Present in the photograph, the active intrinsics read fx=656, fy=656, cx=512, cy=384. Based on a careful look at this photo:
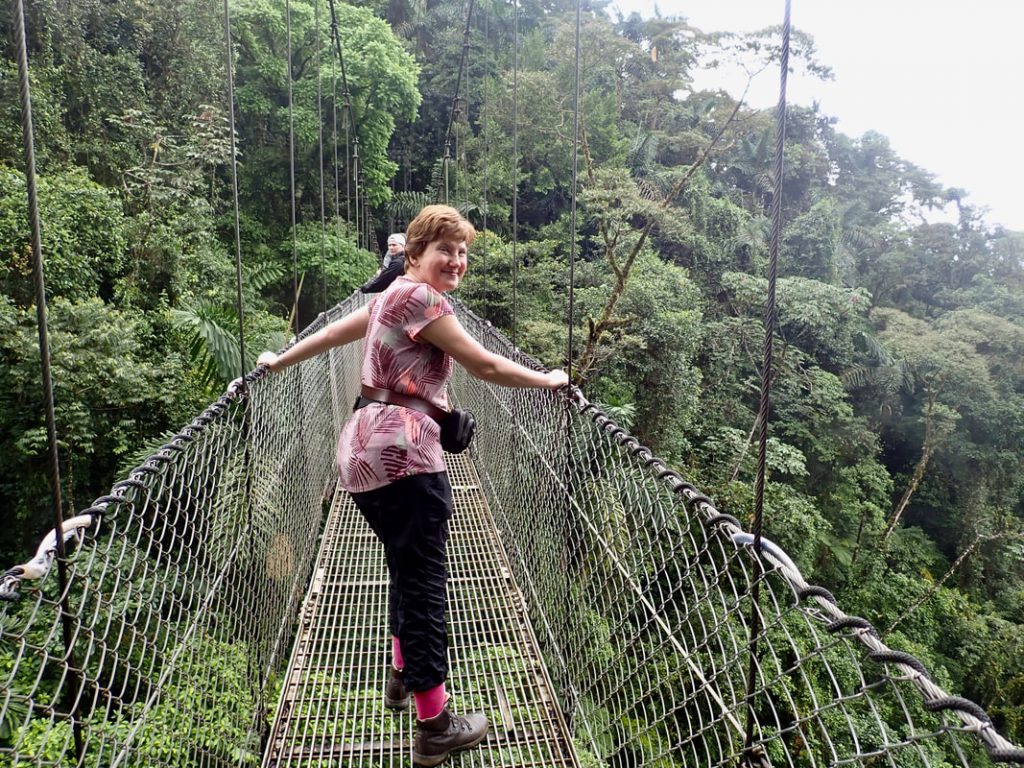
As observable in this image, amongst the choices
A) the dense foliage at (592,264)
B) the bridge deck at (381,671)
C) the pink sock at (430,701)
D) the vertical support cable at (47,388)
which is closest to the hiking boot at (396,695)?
the bridge deck at (381,671)

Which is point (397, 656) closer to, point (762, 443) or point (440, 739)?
point (440, 739)

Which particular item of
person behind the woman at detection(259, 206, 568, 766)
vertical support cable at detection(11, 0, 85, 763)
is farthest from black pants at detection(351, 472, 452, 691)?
vertical support cable at detection(11, 0, 85, 763)

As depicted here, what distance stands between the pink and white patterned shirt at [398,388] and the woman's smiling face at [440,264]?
0.03 metres

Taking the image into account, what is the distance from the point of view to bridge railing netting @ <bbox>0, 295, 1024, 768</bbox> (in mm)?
583

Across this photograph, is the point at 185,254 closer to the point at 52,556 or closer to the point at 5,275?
the point at 5,275

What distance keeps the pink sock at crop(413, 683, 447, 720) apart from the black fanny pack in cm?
39

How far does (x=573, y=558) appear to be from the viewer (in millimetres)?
1411

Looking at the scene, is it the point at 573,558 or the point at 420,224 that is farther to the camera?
the point at 573,558

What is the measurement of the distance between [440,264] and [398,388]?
0.20 meters

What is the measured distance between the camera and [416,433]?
99 cm

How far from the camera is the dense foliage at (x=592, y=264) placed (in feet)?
15.5

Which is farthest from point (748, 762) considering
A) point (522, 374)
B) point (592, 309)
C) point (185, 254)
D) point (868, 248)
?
point (868, 248)

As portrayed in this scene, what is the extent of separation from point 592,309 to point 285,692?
7013 mm

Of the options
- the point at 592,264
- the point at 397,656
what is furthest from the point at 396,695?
the point at 592,264
